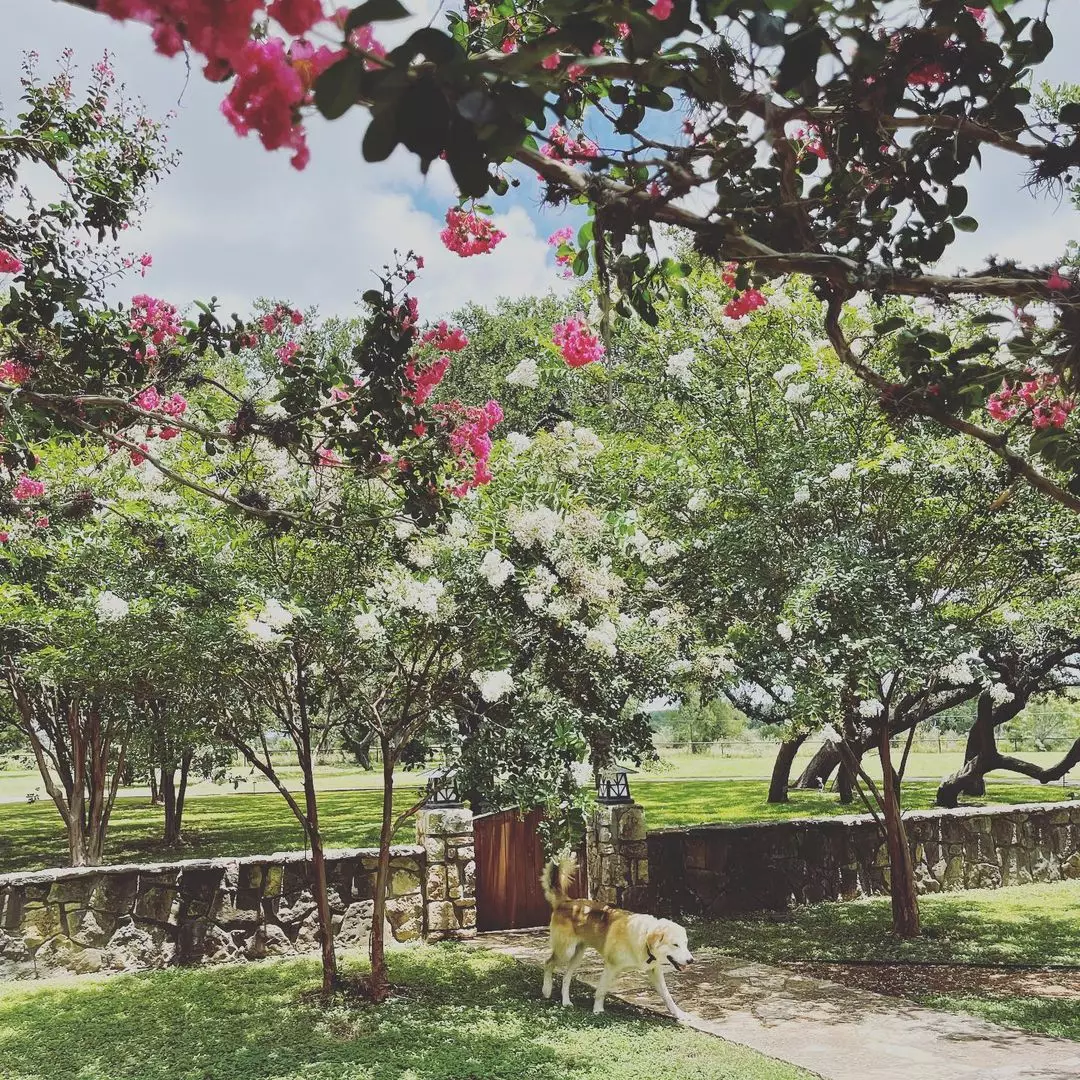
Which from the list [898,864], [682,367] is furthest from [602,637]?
[898,864]

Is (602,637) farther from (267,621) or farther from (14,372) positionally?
(14,372)

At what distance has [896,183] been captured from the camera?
2.82m

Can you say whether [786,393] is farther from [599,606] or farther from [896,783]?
[896,783]

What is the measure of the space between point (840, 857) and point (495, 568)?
6697 mm

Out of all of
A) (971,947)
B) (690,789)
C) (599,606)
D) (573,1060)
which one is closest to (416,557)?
(599,606)

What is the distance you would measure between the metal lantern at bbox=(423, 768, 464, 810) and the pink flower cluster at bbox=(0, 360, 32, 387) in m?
4.32

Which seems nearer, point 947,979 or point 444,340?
point 444,340

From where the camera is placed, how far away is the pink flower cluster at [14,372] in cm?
434

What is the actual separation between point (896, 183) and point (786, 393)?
5.58 meters

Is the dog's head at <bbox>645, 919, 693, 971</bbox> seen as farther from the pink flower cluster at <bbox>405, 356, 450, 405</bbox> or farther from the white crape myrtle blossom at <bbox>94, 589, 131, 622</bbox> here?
the white crape myrtle blossom at <bbox>94, 589, 131, 622</bbox>

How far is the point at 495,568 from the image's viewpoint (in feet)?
20.4

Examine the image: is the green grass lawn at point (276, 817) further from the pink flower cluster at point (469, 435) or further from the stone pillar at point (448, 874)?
the pink flower cluster at point (469, 435)

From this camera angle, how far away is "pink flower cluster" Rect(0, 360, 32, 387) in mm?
4336

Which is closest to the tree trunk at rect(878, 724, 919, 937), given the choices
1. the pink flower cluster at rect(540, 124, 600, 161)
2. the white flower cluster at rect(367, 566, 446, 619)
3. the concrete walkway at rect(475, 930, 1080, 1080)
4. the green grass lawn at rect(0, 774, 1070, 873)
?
the concrete walkway at rect(475, 930, 1080, 1080)
